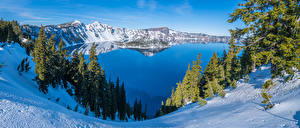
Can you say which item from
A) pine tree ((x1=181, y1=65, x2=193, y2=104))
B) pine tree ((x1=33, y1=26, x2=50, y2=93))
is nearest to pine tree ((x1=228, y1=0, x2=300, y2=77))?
pine tree ((x1=181, y1=65, x2=193, y2=104))

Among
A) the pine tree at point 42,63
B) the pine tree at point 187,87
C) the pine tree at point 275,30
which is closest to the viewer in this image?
the pine tree at point 275,30

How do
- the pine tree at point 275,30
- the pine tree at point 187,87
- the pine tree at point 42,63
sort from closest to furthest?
the pine tree at point 275,30
the pine tree at point 42,63
the pine tree at point 187,87

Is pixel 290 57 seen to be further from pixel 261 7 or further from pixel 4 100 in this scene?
pixel 4 100

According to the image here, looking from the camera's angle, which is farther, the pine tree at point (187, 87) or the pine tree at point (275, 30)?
the pine tree at point (187, 87)

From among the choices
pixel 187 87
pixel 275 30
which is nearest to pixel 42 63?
pixel 187 87

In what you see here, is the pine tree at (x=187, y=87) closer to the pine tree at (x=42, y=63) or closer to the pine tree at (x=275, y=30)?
the pine tree at (x=275, y=30)

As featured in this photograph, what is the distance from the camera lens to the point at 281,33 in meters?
8.38

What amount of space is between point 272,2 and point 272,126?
7589 mm

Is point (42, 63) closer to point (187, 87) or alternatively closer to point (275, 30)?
point (187, 87)

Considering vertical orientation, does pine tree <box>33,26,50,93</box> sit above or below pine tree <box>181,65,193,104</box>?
above

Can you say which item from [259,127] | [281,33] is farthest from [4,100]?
[281,33]

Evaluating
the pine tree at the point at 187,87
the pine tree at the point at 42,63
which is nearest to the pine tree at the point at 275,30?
the pine tree at the point at 187,87

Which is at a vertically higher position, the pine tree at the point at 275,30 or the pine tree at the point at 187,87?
the pine tree at the point at 275,30

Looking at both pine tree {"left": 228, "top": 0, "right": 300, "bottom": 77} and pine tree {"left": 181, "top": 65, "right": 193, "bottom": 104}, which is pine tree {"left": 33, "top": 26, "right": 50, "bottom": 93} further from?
pine tree {"left": 228, "top": 0, "right": 300, "bottom": 77}
